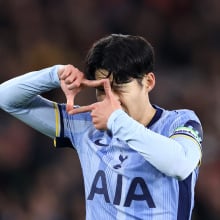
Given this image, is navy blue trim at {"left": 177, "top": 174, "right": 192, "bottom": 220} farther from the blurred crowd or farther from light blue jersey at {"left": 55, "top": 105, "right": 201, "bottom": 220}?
the blurred crowd

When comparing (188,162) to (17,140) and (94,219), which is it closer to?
(94,219)

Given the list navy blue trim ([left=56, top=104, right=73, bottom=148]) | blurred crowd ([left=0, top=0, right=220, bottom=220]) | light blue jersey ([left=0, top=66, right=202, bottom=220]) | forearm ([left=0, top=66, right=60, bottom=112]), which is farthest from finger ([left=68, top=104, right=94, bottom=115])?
blurred crowd ([left=0, top=0, right=220, bottom=220])

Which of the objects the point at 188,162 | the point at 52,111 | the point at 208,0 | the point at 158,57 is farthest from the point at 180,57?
the point at 188,162

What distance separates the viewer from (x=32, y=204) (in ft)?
17.0

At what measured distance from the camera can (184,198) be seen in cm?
290

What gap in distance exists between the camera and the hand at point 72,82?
284cm

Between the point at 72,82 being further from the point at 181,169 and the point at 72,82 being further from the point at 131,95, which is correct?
the point at 181,169

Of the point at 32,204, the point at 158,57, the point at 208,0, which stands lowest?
the point at 32,204

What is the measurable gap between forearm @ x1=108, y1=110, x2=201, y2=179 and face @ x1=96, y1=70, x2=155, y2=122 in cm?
21

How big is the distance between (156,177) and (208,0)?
3.29 meters

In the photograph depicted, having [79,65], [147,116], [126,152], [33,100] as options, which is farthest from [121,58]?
[79,65]

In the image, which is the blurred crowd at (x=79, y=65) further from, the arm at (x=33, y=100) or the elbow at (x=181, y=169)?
the elbow at (x=181, y=169)

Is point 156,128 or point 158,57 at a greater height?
point 156,128

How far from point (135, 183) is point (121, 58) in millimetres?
472
